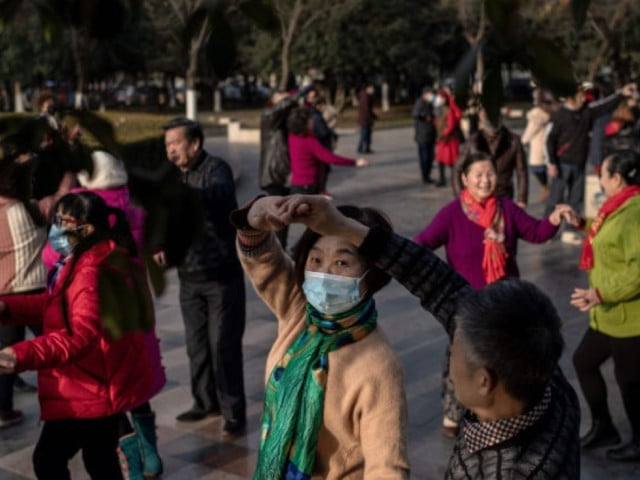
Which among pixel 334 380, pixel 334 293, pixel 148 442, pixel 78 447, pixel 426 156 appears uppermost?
pixel 334 293

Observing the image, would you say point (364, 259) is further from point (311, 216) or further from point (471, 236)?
point (471, 236)

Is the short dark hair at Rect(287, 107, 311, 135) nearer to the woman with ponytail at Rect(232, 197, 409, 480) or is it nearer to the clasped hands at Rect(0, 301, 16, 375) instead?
the clasped hands at Rect(0, 301, 16, 375)

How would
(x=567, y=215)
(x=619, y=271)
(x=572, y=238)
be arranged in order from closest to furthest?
(x=567, y=215) < (x=619, y=271) < (x=572, y=238)

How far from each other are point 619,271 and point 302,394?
2715mm

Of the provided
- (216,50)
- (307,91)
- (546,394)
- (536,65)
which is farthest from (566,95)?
(307,91)

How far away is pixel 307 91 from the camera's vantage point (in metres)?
11.6

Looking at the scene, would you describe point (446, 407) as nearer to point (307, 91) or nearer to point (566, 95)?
point (566, 95)

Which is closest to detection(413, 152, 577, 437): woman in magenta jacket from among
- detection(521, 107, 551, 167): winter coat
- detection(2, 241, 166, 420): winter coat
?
detection(2, 241, 166, 420): winter coat

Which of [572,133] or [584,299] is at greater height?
[572,133]

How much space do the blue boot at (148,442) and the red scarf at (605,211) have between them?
2.48 metres

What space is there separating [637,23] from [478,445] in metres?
37.0

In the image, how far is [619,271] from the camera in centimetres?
502

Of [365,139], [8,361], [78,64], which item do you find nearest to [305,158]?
[8,361]

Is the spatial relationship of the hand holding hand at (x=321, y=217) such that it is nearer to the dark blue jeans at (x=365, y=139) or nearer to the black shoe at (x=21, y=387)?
the black shoe at (x=21, y=387)
